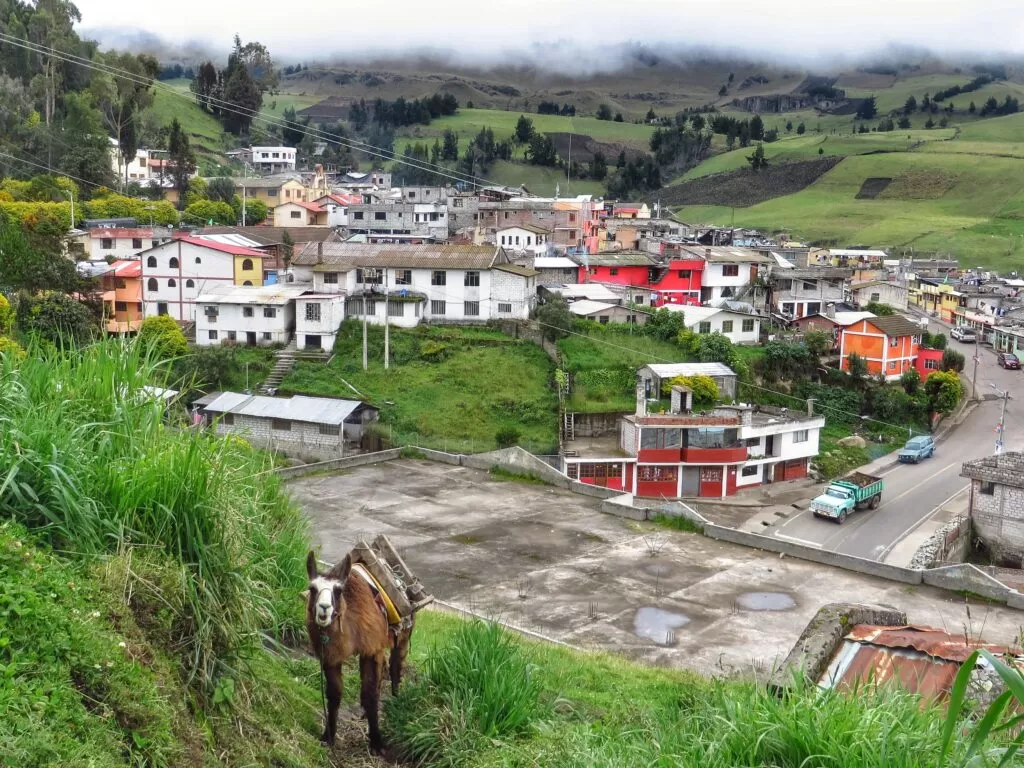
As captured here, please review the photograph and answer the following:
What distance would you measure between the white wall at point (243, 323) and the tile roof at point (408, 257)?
3.07 metres

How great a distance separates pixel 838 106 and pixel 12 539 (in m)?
193

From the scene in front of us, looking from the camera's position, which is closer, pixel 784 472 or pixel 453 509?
pixel 453 509

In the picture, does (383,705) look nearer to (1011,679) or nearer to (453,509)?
(1011,679)

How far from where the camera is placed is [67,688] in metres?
4.22

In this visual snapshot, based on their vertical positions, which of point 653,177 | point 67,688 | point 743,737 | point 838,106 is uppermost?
point 838,106

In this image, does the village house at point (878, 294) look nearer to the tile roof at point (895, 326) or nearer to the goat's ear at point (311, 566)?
the tile roof at point (895, 326)

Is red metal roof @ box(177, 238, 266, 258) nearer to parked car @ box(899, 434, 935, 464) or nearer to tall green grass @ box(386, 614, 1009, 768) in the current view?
parked car @ box(899, 434, 935, 464)

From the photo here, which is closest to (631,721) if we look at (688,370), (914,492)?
(688,370)

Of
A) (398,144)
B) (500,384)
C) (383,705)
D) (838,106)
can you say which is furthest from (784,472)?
(838,106)

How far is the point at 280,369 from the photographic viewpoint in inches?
1275

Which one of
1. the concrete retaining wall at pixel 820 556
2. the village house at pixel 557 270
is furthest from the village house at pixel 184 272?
the concrete retaining wall at pixel 820 556

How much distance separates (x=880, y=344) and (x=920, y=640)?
32.6m

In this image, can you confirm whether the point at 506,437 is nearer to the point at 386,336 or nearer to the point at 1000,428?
the point at 386,336

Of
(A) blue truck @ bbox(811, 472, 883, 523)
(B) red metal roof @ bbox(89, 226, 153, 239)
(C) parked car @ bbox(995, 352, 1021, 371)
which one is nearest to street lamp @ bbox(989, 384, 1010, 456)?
(A) blue truck @ bbox(811, 472, 883, 523)
